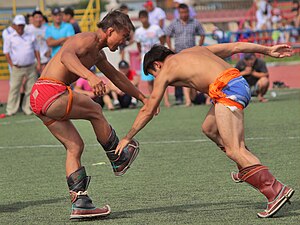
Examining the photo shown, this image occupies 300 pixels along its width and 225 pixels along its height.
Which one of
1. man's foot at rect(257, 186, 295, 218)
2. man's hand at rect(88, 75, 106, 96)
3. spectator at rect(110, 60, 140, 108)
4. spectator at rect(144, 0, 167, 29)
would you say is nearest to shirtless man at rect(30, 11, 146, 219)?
man's hand at rect(88, 75, 106, 96)

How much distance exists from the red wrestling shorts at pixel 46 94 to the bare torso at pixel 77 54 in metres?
0.07

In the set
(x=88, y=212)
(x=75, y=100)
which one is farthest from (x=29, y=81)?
(x=88, y=212)

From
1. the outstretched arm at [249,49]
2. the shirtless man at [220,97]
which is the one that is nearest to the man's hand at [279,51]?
the outstretched arm at [249,49]

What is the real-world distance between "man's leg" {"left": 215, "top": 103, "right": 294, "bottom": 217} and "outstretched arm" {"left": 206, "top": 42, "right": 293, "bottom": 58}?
0.78 m

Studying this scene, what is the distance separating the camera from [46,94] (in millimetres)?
8367

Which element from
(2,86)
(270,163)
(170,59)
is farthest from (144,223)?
(2,86)

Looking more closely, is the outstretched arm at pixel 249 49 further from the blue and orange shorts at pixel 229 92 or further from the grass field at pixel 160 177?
the grass field at pixel 160 177

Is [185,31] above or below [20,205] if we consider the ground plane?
below

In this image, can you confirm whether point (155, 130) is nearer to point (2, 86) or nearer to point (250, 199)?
point (250, 199)

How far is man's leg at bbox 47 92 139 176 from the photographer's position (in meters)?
8.38

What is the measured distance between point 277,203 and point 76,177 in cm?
174

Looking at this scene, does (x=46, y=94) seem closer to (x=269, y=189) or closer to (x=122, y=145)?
(x=122, y=145)

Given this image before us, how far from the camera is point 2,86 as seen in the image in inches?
1204

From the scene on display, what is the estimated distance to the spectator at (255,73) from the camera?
66.0 feet
